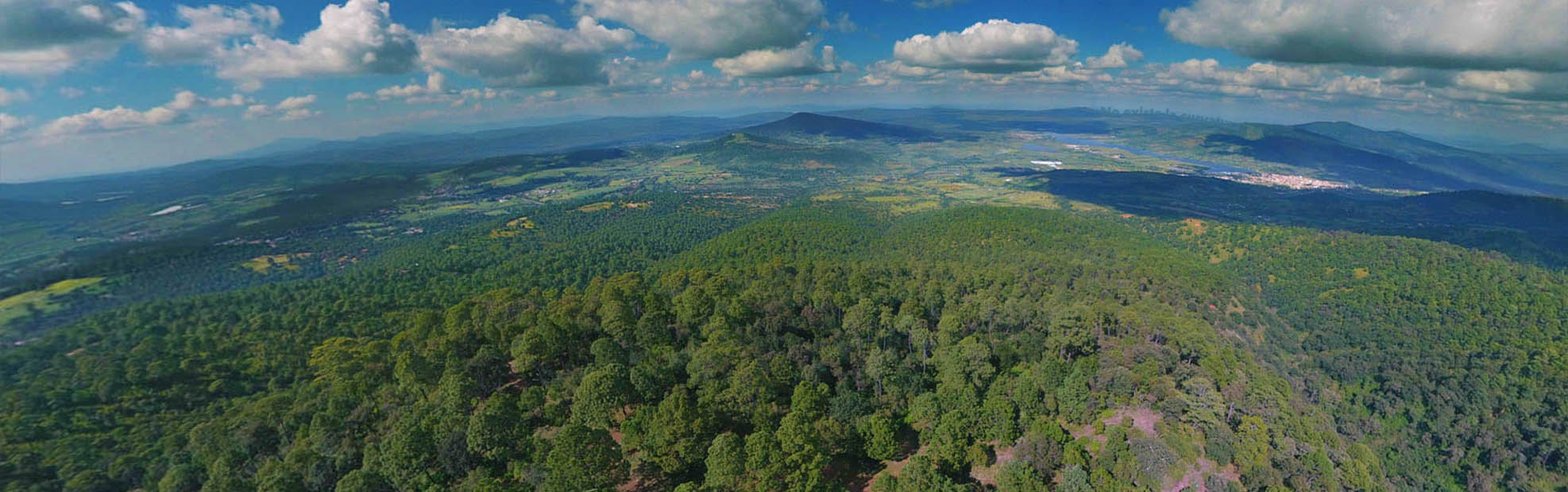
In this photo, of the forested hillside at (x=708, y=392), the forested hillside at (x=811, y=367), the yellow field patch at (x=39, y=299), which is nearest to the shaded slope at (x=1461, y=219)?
the forested hillside at (x=811, y=367)

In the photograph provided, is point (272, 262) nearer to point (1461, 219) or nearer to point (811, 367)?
point (811, 367)

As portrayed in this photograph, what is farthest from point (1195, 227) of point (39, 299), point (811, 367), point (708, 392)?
point (39, 299)

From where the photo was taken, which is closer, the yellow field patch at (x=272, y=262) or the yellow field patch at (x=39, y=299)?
the yellow field patch at (x=39, y=299)

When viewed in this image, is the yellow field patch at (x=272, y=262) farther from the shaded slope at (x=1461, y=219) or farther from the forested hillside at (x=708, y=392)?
the shaded slope at (x=1461, y=219)

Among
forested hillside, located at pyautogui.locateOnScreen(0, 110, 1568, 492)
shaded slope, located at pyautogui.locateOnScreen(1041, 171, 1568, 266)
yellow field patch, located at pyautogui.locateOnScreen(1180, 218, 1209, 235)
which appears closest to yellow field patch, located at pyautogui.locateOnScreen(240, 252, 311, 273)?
forested hillside, located at pyautogui.locateOnScreen(0, 110, 1568, 492)

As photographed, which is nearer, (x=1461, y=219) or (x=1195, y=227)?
(x=1195, y=227)

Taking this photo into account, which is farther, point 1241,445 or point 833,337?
point 833,337

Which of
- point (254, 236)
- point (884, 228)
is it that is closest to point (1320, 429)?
point (884, 228)

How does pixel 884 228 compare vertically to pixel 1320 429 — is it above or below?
above

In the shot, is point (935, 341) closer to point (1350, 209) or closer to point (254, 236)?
point (254, 236)

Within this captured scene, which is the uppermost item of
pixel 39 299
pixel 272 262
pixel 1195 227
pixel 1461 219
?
pixel 272 262

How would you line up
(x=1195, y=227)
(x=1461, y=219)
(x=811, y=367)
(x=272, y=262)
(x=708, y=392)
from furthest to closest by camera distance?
(x=1461, y=219) → (x=1195, y=227) → (x=272, y=262) → (x=811, y=367) → (x=708, y=392)
